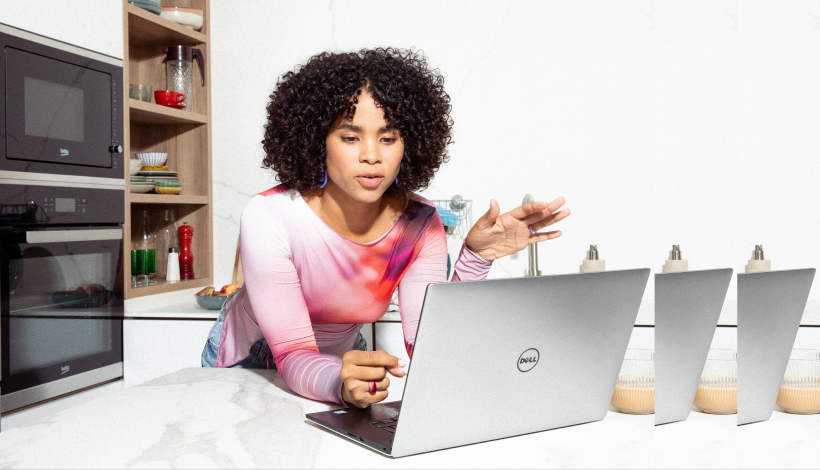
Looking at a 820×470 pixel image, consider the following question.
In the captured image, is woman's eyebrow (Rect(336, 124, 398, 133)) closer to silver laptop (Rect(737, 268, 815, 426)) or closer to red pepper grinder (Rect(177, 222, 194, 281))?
silver laptop (Rect(737, 268, 815, 426))

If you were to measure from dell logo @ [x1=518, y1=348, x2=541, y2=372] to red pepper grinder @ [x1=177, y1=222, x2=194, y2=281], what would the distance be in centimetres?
206

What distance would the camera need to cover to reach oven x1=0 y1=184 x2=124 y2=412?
5.96 feet

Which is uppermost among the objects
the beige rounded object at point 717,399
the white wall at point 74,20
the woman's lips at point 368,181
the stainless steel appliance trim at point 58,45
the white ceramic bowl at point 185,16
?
the white ceramic bowl at point 185,16

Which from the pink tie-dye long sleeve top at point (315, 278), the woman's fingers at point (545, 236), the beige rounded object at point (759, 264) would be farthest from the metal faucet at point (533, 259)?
the woman's fingers at point (545, 236)

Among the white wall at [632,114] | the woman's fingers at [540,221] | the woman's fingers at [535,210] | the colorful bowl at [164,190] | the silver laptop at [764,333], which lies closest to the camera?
the silver laptop at [764,333]

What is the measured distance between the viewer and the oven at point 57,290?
1817 millimetres

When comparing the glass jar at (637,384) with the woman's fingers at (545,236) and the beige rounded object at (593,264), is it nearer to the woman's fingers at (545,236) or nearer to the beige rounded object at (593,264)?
the woman's fingers at (545,236)

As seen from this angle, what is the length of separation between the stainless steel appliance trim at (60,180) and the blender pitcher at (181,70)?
50 cm

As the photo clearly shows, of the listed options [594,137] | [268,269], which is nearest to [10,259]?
[268,269]

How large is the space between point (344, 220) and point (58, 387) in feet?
4.00

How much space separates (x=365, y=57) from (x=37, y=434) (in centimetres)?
84

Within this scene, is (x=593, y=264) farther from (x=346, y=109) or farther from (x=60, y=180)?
(x=60, y=180)

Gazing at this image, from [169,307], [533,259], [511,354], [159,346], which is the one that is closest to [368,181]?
[511,354]

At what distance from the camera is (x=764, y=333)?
2.81 feet
